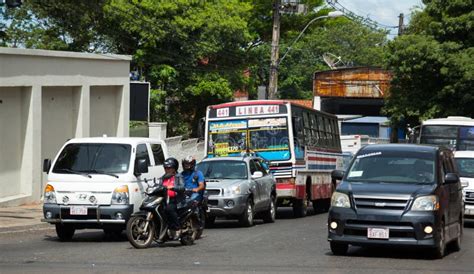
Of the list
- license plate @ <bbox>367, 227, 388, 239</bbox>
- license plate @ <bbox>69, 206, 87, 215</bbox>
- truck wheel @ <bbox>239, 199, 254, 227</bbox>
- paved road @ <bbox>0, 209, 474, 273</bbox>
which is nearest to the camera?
paved road @ <bbox>0, 209, 474, 273</bbox>

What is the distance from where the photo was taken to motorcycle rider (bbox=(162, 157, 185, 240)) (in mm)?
15938

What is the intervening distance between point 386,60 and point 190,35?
11.5 m

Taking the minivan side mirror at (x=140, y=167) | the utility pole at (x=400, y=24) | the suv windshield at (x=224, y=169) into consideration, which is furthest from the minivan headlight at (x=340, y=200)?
the utility pole at (x=400, y=24)

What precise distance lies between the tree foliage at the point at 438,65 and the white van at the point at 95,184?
25847 millimetres

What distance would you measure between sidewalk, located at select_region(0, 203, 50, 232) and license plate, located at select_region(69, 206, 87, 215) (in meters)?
2.79

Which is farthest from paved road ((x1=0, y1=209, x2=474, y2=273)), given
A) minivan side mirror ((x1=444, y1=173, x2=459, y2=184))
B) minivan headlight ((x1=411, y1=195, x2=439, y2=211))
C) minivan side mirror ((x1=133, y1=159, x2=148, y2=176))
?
minivan side mirror ((x1=133, y1=159, x2=148, y2=176))

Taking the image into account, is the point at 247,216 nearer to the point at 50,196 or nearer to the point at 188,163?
the point at 188,163

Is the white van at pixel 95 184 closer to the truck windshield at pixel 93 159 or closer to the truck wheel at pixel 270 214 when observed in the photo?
the truck windshield at pixel 93 159

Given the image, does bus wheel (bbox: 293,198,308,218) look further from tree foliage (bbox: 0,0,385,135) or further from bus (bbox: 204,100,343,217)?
tree foliage (bbox: 0,0,385,135)

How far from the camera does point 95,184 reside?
55.6 feet

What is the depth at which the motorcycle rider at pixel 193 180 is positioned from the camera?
17047 mm

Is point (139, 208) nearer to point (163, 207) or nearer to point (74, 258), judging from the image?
point (163, 207)

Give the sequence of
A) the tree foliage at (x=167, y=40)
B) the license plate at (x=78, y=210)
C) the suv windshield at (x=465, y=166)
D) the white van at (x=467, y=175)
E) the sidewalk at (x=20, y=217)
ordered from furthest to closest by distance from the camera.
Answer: the tree foliage at (x=167, y=40) < the suv windshield at (x=465, y=166) < the white van at (x=467, y=175) < the sidewalk at (x=20, y=217) < the license plate at (x=78, y=210)

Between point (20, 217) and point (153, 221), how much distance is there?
7294mm
